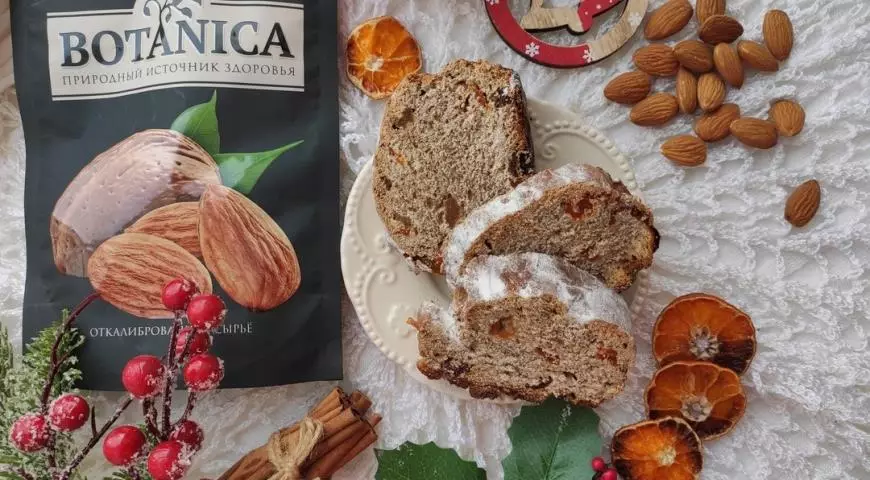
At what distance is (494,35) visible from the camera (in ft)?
4.73

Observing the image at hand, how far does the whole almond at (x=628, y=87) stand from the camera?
4.61 feet

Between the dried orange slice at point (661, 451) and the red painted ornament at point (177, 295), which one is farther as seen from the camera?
the dried orange slice at point (661, 451)

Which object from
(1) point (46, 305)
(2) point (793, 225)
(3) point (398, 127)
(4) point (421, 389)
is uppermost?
(3) point (398, 127)

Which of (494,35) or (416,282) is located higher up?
(494,35)

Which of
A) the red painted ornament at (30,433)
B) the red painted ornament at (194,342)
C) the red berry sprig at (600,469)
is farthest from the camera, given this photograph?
the red berry sprig at (600,469)

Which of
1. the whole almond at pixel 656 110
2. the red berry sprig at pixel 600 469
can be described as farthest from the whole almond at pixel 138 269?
the whole almond at pixel 656 110

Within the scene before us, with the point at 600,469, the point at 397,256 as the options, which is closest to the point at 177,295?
the point at 397,256

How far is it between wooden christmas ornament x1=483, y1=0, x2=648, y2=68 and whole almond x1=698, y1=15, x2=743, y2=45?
0.13 m

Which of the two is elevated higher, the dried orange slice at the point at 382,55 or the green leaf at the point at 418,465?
the dried orange slice at the point at 382,55

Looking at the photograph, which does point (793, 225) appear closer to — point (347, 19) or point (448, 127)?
point (448, 127)

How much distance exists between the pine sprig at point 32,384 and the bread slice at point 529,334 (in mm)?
682

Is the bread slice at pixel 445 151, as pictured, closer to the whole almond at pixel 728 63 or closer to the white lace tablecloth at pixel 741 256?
the white lace tablecloth at pixel 741 256

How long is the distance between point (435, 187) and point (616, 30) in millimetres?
513

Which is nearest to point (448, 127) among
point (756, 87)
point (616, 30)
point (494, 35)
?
point (494, 35)
